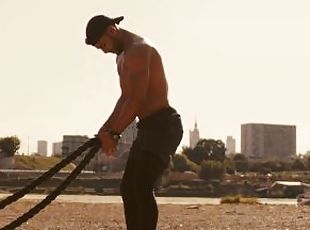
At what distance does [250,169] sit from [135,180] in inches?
5270

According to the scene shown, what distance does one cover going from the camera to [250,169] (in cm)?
13775

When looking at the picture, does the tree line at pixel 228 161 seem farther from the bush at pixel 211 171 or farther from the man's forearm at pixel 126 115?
the man's forearm at pixel 126 115

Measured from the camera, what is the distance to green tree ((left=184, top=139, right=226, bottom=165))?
133 m

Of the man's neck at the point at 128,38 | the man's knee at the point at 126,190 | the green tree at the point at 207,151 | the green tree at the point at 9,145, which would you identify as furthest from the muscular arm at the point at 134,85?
the green tree at the point at 207,151

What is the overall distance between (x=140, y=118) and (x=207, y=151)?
132 metres

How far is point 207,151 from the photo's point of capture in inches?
5374

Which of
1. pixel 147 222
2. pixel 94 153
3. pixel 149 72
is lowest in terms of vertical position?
pixel 147 222

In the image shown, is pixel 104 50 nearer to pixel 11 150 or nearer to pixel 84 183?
pixel 84 183

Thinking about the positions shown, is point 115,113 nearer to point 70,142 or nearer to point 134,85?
point 134,85

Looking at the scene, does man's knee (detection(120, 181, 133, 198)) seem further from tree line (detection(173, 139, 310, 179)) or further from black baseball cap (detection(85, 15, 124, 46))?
tree line (detection(173, 139, 310, 179))

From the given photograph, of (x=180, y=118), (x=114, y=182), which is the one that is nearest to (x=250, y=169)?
(x=114, y=182)

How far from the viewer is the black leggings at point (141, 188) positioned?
5.19 metres

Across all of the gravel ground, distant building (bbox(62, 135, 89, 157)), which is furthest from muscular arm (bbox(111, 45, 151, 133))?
distant building (bbox(62, 135, 89, 157))

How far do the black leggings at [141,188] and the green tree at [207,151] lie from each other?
4972 inches
